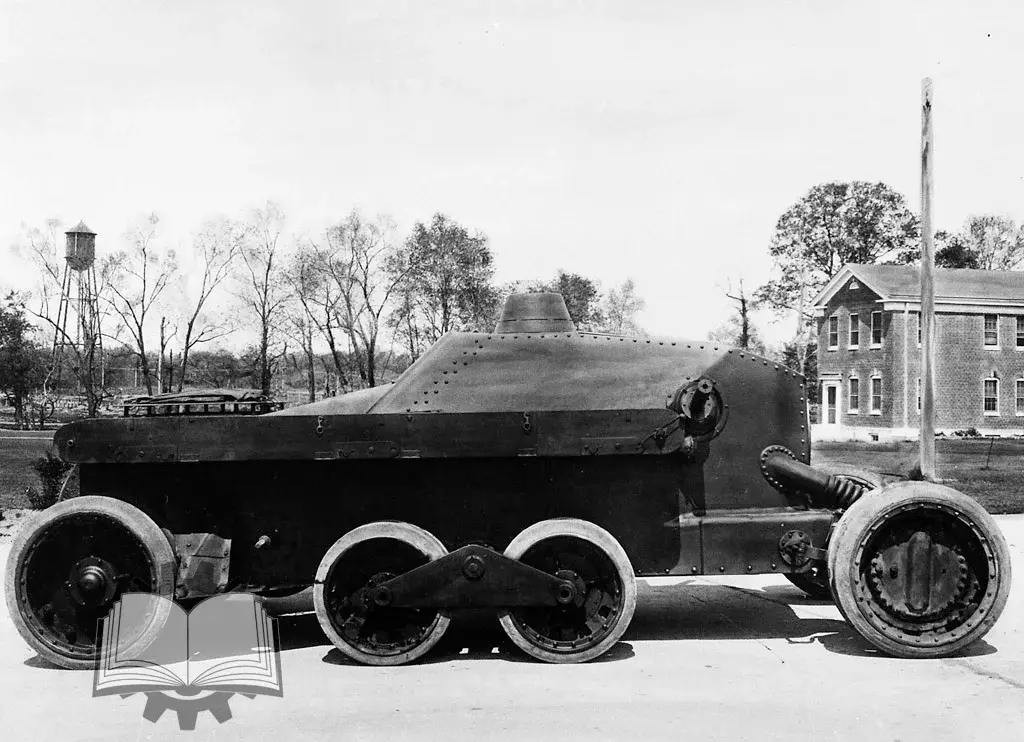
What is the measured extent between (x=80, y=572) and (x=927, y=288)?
6.67 m

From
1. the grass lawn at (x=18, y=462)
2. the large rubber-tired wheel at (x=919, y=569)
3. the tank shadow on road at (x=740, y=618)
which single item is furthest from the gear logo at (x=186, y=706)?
the grass lawn at (x=18, y=462)

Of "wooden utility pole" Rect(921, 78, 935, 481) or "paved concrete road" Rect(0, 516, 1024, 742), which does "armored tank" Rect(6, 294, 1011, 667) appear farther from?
"wooden utility pole" Rect(921, 78, 935, 481)

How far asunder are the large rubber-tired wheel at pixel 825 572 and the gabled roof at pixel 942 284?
33.1 metres

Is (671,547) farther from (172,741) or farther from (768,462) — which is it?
(172,741)

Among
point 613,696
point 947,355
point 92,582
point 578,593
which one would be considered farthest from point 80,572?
point 947,355

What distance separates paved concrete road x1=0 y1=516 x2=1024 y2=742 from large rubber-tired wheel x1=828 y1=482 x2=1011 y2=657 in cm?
20

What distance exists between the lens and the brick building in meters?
39.8

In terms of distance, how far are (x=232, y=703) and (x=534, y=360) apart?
2897mm

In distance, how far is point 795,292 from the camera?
5272cm

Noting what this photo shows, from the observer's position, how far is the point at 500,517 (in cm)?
688

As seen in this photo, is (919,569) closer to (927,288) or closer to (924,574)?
(924,574)

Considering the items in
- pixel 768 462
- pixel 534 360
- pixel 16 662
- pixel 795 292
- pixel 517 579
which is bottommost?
pixel 16 662

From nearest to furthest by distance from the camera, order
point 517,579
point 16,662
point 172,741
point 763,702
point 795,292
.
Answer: point 172,741 → point 763,702 → point 517,579 → point 16,662 → point 795,292

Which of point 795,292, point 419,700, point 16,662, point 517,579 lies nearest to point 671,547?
point 517,579
